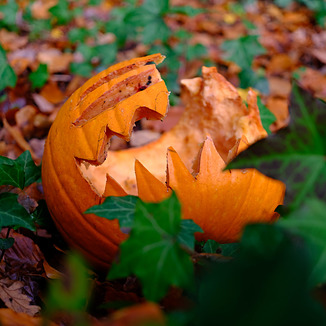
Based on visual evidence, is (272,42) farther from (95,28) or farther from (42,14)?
(42,14)

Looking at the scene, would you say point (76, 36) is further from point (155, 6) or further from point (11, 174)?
point (11, 174)

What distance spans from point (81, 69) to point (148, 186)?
156cm

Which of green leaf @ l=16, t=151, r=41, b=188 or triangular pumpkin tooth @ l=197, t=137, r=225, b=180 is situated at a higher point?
triangular pumpkin tooth @ l=197, t=137, r=225, b=180

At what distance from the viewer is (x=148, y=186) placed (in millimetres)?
1174

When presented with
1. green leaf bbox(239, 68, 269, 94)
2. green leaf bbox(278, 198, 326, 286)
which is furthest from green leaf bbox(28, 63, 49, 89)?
green leaf bbox(278, 198, 326, 286)

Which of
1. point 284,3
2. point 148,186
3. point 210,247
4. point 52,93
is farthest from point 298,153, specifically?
point 284,3

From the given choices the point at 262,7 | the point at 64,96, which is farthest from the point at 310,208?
the point at 262,7

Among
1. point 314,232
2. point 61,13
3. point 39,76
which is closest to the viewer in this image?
point 314,232

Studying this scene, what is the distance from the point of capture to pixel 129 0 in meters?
3.21

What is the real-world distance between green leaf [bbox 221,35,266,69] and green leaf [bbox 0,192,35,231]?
1.79 m

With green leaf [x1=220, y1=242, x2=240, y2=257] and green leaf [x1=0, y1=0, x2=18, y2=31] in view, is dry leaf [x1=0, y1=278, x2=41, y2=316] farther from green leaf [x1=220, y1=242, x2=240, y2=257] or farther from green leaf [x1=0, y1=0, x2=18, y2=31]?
green leaf [x1=0, y1=0, x2=18, y2=31]

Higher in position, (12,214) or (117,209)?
(117,209)

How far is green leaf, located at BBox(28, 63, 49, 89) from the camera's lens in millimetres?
2252

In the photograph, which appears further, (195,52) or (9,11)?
(9,11)
